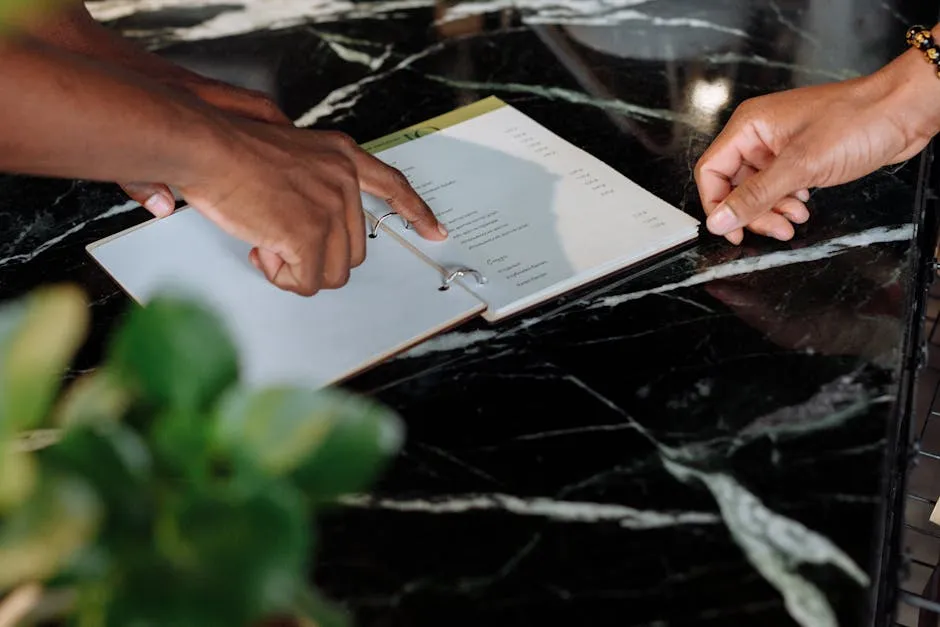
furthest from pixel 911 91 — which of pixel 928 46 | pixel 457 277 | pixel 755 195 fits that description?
pixel 457 277

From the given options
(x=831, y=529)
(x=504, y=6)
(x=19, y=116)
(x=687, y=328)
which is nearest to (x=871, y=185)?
(x=687, y=328)

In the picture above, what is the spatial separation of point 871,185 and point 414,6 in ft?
2.33

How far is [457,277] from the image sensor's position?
0.89 metres

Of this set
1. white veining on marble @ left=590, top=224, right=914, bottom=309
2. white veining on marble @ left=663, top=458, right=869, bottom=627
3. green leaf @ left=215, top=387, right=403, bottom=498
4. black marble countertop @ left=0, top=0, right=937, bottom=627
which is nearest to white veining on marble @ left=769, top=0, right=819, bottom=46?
black marble countertop @ left=0, top=0, right=937, bottom=627

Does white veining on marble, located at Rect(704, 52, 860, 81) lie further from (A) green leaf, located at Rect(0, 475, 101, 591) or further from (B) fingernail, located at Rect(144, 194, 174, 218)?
(A) green leaf, located at Rect(0, 475, 101, 591)

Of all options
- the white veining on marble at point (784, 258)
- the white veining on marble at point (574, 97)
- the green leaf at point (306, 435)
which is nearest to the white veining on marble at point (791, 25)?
the white veining on marble at point (574, 97)

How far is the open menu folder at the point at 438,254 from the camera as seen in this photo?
2.74 ft

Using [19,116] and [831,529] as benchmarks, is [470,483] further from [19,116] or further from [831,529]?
[19,116]

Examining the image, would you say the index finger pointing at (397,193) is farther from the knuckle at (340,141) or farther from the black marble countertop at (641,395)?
the black marble countertop at (641,395)

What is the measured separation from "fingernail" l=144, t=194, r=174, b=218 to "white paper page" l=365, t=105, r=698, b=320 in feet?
0.65

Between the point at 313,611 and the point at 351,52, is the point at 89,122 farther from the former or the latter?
the point at 351,52

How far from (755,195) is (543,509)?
0.40 metres

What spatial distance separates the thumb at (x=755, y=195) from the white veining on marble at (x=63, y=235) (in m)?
0.61

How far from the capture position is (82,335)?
2.83 feet
